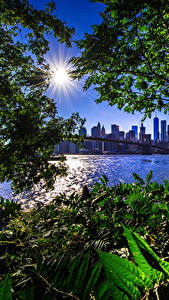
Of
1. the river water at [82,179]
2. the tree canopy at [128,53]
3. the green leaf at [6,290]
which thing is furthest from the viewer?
the river water at [82,179]

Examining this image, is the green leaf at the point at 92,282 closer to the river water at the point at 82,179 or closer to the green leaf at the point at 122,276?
the green leaf at the point at 122,276

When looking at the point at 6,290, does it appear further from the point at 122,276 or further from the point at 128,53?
the point at 128,53

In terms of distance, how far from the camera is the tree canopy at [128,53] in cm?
222

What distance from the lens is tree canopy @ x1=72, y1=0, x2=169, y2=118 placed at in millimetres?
2217

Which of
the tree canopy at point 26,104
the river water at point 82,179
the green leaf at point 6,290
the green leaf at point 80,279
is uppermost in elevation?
the tree canopy at point 26,104

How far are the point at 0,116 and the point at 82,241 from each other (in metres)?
3.82

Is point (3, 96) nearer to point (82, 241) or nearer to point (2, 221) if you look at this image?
→ point (2, 221)

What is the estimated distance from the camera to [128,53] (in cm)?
332

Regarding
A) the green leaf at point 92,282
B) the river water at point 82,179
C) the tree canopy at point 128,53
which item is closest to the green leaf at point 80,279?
the green leaf at point 92,282

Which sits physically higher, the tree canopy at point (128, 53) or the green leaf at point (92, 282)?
the tree canopy at point (128, 53)

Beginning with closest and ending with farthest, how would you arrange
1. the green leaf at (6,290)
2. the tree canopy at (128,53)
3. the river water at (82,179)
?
the green leaf at (6,290) < the tree canopy at (128,53) < the river water at (82,179)

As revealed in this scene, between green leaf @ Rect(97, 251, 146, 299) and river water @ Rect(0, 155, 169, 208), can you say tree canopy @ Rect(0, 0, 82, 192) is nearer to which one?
river water @ Rect(0, 155, 169, 208)

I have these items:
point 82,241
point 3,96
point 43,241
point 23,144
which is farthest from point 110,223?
point 3,96

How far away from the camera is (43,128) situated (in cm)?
454
